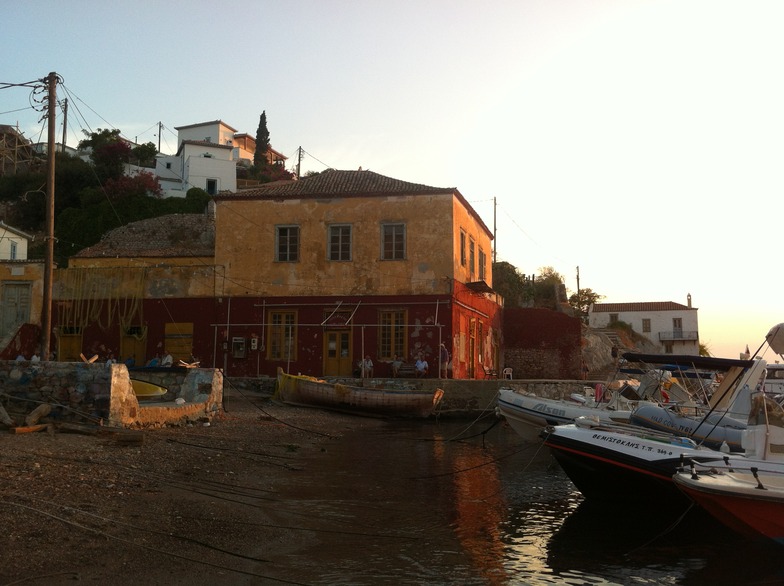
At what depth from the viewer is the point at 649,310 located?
245 feet

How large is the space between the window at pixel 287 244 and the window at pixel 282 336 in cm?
226

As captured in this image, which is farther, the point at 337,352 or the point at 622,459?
the point at 337,352

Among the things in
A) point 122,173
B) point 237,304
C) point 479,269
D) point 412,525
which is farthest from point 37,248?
point 412,525

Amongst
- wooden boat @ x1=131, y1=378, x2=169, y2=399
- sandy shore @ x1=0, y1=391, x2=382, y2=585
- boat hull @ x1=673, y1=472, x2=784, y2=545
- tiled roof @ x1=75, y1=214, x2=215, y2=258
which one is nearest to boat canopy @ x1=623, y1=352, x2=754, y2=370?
boat hull @ x1=673, y1=472, x2=784, y2=545

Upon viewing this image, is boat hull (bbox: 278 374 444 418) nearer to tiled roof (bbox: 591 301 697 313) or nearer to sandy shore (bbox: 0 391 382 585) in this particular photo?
sandy shore (bbox: 0 391 382 585)

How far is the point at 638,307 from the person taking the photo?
75375 millimetres

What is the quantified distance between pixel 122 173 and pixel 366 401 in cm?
3657

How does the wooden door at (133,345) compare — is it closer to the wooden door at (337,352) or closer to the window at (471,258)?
the wooden door at (337,352)

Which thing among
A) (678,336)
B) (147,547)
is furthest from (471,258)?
(678,336)

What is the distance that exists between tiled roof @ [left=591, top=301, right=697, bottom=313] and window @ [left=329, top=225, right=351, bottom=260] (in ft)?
168

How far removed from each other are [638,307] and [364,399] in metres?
58.5

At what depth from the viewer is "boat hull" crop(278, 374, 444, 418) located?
23.1m

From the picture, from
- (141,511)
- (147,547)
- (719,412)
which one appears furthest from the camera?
(719,412)

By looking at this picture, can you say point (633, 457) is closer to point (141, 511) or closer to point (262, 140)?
point (141, 511)
